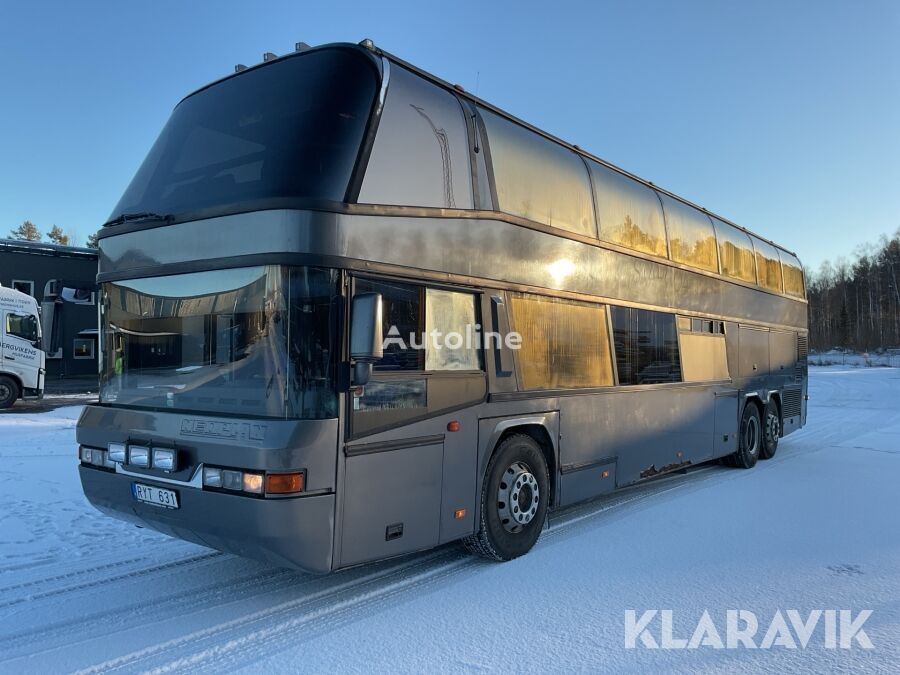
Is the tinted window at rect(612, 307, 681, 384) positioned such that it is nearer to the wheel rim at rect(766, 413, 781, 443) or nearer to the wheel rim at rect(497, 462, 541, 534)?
the wheel rim at rect(497, 462, 541, 534)

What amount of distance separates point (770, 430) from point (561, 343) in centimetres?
699

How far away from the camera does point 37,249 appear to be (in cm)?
2520

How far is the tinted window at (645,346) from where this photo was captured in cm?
684

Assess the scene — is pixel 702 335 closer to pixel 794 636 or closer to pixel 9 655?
pixel 794 636

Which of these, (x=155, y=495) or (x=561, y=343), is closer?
(x=155, y=495)

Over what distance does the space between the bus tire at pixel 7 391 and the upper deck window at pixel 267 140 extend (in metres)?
15.4

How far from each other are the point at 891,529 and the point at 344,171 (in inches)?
236

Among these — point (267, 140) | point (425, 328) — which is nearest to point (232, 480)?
A: point (425, 328)

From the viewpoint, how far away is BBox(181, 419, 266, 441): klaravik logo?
3678 millimetres

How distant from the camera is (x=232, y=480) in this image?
3.74m

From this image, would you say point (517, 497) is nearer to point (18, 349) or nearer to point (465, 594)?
point (465, 594)

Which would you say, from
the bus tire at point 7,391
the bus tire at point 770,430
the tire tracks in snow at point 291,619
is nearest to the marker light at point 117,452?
the tire tracks in snow at point 291,619

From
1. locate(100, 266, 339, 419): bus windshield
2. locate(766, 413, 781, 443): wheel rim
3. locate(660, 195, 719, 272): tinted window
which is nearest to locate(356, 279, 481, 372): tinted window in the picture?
locate(100, 266, 339, 419): bus windshield

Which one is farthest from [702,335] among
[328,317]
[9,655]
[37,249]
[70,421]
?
[37,249]
